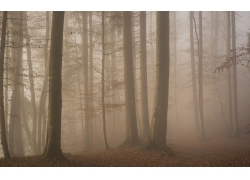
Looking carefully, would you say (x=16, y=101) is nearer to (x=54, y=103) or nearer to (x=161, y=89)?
(x=54, y=103)

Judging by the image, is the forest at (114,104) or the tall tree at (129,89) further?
the tall tree at (129,89)

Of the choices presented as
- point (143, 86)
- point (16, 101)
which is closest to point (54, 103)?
point (143, 86)

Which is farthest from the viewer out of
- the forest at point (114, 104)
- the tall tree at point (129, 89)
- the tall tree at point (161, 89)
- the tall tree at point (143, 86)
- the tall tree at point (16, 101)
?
the tall tree at point (16, 101)

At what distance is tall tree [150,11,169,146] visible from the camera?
28.5 ft

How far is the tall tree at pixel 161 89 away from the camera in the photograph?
870 cm

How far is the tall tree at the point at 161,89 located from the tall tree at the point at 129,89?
Answer: 2.08 m

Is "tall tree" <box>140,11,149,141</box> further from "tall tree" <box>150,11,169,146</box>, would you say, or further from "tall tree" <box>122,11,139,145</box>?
"tall tree" <box>150,11,169,146</box>

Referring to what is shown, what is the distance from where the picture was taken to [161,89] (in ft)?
28.7

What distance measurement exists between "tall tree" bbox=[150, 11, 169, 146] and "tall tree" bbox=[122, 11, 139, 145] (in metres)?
2.08

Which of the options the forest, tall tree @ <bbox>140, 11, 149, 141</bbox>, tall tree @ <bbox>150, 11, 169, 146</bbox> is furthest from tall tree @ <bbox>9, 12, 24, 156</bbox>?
tall tree @ <bbox>150, 11, 169, 146</bbox>

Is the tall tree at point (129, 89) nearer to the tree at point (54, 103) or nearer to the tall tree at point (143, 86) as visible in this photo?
the tall tree at point (143, 86)

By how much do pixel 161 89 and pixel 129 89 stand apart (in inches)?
102

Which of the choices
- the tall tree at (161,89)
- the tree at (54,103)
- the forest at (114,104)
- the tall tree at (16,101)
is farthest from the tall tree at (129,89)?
the tall tree at (16,101)
